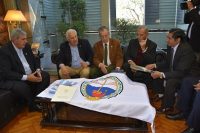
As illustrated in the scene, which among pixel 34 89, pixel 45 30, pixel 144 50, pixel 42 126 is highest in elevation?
pixel 45 30

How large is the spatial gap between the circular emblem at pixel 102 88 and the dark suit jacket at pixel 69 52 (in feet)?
2.86

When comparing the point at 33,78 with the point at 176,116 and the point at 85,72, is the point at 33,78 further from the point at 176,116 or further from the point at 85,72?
the point at 176,116

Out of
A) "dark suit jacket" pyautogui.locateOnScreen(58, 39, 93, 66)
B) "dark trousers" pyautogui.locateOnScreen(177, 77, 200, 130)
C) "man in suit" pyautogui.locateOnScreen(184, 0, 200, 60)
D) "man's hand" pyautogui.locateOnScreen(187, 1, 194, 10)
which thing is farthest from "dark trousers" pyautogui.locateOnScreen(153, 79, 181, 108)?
"dark suit jacket" pyautogui.locateOnScreen(58, 39, 93, 66)

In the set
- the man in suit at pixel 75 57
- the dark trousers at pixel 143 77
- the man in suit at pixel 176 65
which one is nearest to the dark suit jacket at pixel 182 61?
the man in suit at pixel 176 65

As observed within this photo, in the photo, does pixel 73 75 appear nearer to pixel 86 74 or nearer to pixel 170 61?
pixel 86 74

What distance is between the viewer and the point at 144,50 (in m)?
2.90

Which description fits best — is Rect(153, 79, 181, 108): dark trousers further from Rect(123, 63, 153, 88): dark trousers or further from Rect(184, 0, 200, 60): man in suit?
Rect(184, 0, 200, 60): man in suit

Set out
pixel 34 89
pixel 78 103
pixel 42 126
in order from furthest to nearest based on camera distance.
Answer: pixel 34 89 → pixel 42 126 → pixel 78 103

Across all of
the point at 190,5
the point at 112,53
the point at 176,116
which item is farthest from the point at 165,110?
the point at 190,5

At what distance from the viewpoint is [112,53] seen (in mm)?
3102

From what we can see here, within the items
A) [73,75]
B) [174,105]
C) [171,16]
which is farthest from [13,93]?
[171,16]

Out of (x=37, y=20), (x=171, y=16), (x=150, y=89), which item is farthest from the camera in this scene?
(x=37, y=20)

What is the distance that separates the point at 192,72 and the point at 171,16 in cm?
174

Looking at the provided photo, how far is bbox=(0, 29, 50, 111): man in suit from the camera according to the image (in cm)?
252
